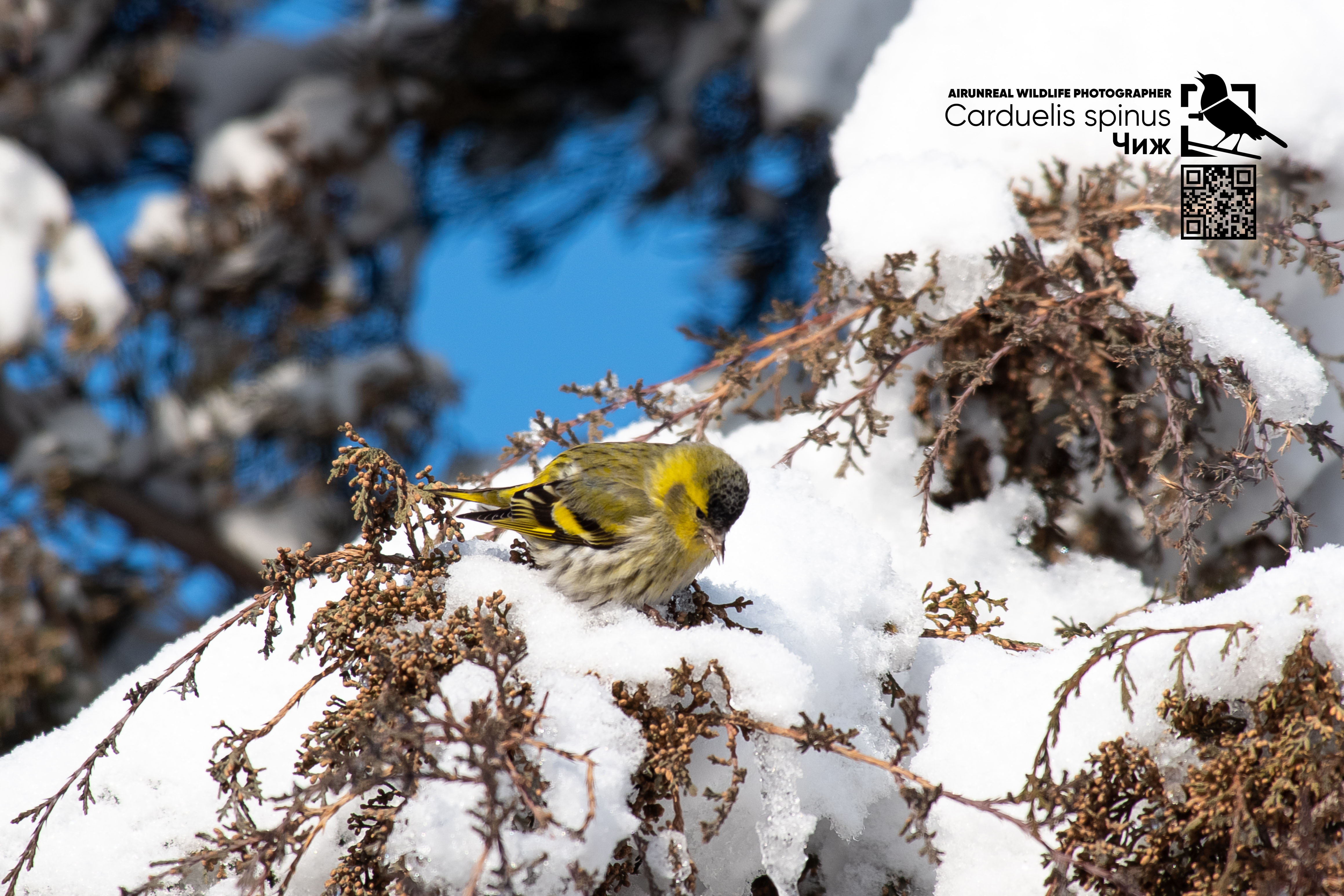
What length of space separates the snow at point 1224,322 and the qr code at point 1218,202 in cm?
10

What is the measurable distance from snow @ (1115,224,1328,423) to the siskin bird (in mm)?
992

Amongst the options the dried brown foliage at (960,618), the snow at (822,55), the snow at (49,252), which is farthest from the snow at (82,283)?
the dried brown foliage at (960,618)

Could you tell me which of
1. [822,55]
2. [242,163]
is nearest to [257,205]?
[242,163]

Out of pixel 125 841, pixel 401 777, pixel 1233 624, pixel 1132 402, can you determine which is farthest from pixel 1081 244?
pixel 125 841

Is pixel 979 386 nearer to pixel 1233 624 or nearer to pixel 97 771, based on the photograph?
pixel 1233 624

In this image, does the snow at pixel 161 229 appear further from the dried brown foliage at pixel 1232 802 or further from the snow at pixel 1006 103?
the dried brown foliage at pixel 1232 802

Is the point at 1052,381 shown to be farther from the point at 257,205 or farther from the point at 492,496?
the point at 257,205

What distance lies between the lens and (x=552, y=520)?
2121 millimetres

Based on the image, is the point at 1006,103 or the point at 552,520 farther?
the point at 1006,103

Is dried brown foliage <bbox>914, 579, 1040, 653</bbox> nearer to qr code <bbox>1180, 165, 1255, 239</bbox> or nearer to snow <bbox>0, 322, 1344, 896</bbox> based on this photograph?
snow <bbox>0, 322, 1344, 896</bbox>

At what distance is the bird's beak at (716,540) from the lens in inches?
80.4

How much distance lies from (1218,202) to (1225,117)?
0.78 ft

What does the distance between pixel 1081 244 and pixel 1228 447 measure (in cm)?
61

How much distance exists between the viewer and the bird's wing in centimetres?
205
